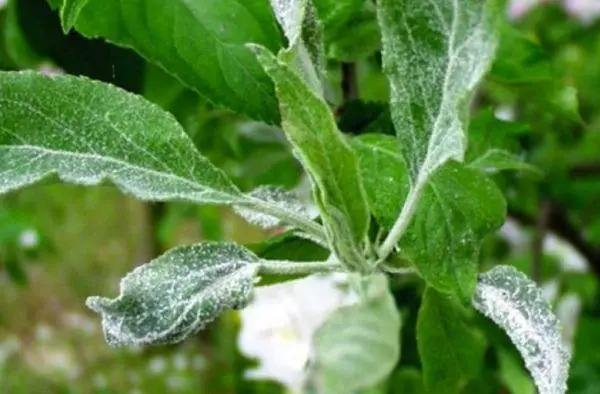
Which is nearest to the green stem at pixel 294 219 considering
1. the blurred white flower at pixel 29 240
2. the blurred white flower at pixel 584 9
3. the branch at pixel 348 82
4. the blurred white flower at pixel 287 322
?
the branch at pixel 348 82

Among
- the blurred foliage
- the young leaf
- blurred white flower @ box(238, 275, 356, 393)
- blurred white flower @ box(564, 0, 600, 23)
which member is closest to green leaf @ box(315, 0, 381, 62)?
the blurred foliage

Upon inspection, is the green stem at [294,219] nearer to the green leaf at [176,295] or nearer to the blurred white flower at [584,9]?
the green leaf at [176,295]

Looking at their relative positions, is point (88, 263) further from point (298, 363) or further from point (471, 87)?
point (471, 87)

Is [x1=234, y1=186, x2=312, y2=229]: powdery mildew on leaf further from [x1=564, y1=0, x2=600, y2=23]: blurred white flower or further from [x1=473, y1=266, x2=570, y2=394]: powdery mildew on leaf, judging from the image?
[x1=564, y1=0, x2=600, y2=23]: blurred white flower

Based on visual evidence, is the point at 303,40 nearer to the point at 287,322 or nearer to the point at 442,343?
the point at 442,343

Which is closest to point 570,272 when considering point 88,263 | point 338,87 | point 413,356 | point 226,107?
point 413,356

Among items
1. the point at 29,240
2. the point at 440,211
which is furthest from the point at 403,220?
the point at 29,240
